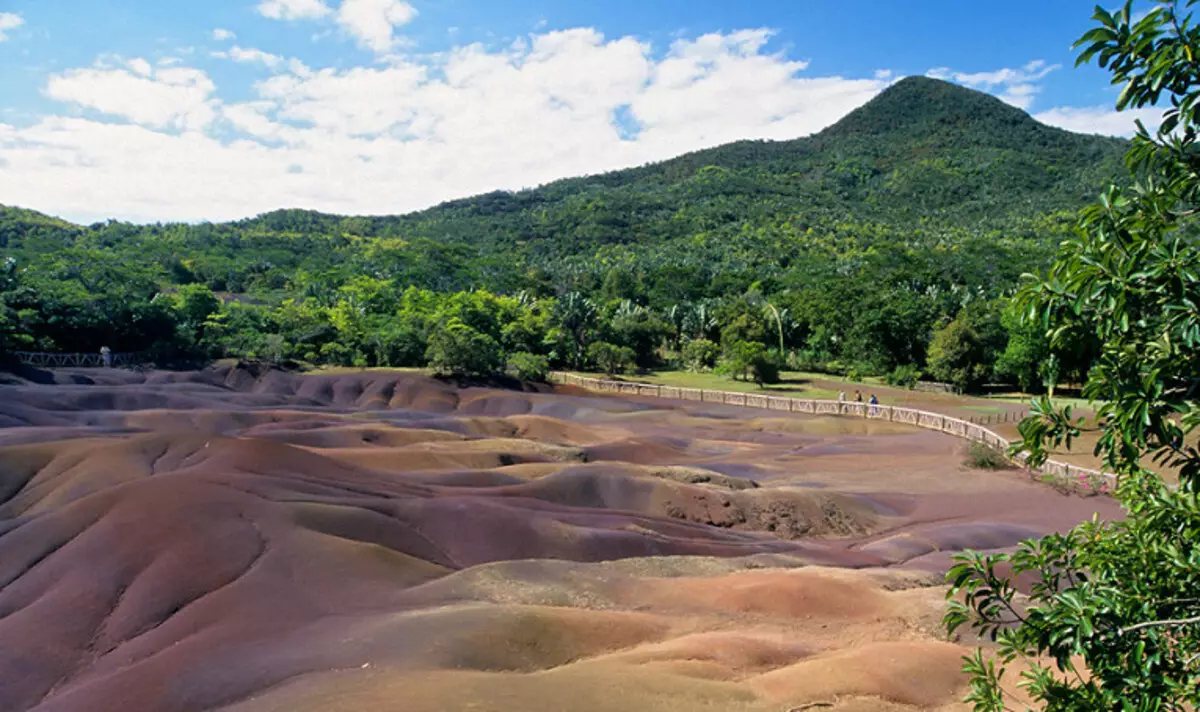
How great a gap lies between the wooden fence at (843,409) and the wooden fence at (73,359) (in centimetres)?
3283

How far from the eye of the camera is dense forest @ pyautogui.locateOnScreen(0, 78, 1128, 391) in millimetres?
57844

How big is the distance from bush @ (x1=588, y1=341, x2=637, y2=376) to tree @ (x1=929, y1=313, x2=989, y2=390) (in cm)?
2476

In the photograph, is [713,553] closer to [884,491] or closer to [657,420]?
[884,491]

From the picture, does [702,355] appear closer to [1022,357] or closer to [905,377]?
[905,377]

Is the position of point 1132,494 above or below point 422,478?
above

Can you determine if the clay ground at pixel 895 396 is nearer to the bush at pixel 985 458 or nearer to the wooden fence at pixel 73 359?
the bush at pixel 985 458

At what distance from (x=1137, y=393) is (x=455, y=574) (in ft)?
48.0

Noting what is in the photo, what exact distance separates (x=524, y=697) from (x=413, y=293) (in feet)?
249

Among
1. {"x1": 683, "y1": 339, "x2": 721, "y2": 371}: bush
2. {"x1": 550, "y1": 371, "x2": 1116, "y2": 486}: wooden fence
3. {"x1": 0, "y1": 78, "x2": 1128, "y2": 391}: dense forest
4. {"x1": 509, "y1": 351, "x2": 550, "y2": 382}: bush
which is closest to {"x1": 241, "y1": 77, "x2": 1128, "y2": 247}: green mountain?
{"x1": 0, "y1": 78, "x2": 1128, "y2": 391}: dense forest

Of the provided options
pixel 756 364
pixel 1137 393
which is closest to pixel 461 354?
pixel 756 364

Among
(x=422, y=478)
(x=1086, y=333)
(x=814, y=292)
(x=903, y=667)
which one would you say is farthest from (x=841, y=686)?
(x=814, y=292)

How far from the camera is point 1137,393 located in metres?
3.97

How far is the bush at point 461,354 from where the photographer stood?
54.2 metres

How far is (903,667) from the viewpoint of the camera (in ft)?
38.1
